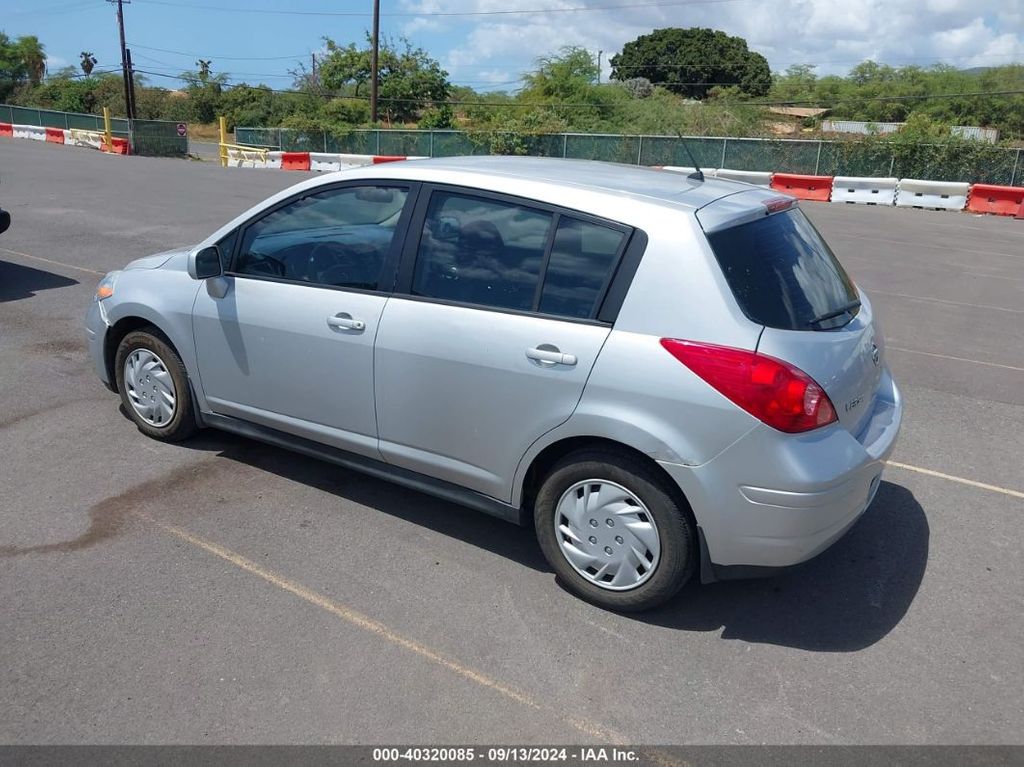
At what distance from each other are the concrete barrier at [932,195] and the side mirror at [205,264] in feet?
76.7

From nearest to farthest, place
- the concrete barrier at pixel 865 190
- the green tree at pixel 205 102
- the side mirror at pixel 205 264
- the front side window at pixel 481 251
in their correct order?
the front side window at pixel 481 251, the side mirror at pixel 205 264, the concrete barrier at pixel 865 190, the green tree at pixel 205 102

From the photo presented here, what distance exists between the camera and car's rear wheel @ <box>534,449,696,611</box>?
342 cm

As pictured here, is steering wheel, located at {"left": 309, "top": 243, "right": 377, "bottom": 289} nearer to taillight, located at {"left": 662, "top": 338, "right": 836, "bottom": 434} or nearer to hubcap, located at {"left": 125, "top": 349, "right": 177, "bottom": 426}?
hubcap, located at {"left": 125, "top": 349, "right": 177, "bottom": 426}

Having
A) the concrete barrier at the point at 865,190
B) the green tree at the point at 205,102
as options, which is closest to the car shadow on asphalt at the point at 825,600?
the concrete barrier at the point at 865,190

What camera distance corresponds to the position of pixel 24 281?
9.41 meters

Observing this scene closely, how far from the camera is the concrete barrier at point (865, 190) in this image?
79.2 ft

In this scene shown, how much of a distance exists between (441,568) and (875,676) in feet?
6.20

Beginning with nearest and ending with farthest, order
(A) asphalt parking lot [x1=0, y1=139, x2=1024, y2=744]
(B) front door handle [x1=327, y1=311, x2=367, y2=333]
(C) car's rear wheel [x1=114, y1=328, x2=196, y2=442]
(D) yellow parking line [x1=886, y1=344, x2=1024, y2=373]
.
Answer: (A) asphalt parking lot [x1=0, y1=139, x2=1024, y2=744] < (B) front door handle [x1=327, y1=311, x2=367, y2=333] < (C) car's rear wheel [x1=114, y1=328, x2=196, y2=442] < (D) yellow parking line [x1=886, y1=344, x2=1024, y2=373]

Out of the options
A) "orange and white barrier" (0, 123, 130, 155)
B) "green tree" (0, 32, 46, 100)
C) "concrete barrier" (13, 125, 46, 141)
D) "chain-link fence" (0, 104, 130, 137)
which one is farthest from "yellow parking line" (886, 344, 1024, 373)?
"green tree" (0, 32, 46, 100)

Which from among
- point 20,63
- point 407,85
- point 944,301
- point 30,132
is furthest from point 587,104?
point 20,63

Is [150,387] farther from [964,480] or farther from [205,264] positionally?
[964,480]

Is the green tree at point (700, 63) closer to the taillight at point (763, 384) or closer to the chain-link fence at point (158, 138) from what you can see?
the chain-link fence at point (158, 138)

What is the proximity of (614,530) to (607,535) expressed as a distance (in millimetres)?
44

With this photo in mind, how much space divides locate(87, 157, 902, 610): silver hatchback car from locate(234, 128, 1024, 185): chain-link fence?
22533 mm
